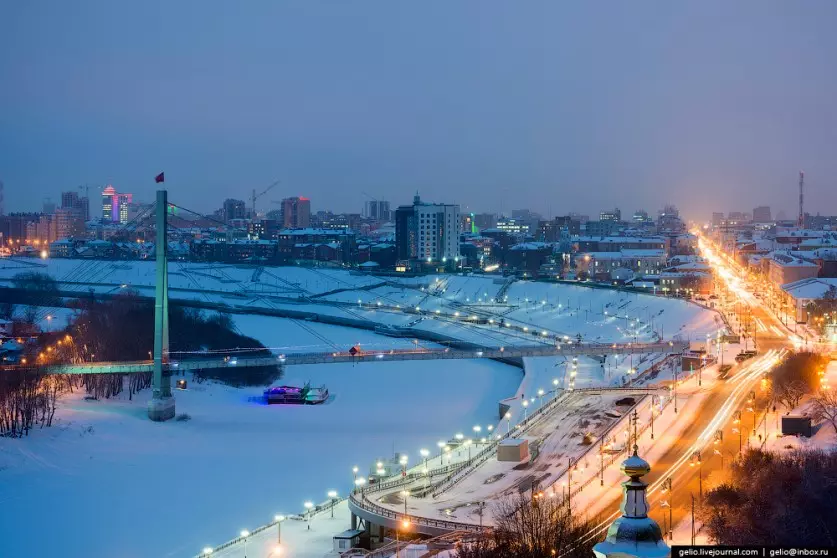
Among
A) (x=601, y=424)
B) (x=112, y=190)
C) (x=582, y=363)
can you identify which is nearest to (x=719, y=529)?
(x=601, y=424)

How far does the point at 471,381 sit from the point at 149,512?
Result: 1196 cm

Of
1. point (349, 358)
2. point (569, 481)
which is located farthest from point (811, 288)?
point (569, 481)

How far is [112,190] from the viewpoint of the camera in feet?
313

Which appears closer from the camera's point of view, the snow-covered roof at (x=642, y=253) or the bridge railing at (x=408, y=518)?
the bridge railing at (x=408, y=518)

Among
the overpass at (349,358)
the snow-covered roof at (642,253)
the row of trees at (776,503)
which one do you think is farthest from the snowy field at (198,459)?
the snow-covered roof at (642,253)

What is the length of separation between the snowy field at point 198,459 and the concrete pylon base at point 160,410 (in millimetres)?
277

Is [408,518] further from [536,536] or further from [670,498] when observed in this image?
[670,498]

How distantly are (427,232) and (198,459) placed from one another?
3613 centimetres

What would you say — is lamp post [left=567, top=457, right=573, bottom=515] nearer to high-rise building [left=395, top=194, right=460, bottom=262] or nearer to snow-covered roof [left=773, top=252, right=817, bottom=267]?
snow-covered roof [left=773, top=252, right=817, bottom=267]

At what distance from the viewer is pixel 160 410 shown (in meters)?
17.9

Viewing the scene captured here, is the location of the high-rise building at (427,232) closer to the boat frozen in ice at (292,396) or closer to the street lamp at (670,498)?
the boat frozen in ice at (292,396)

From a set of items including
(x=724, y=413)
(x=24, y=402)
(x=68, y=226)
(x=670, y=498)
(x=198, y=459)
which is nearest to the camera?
(x=670, y=498)

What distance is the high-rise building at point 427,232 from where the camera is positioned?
50.9 m

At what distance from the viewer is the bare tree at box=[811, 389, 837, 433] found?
12770mm
